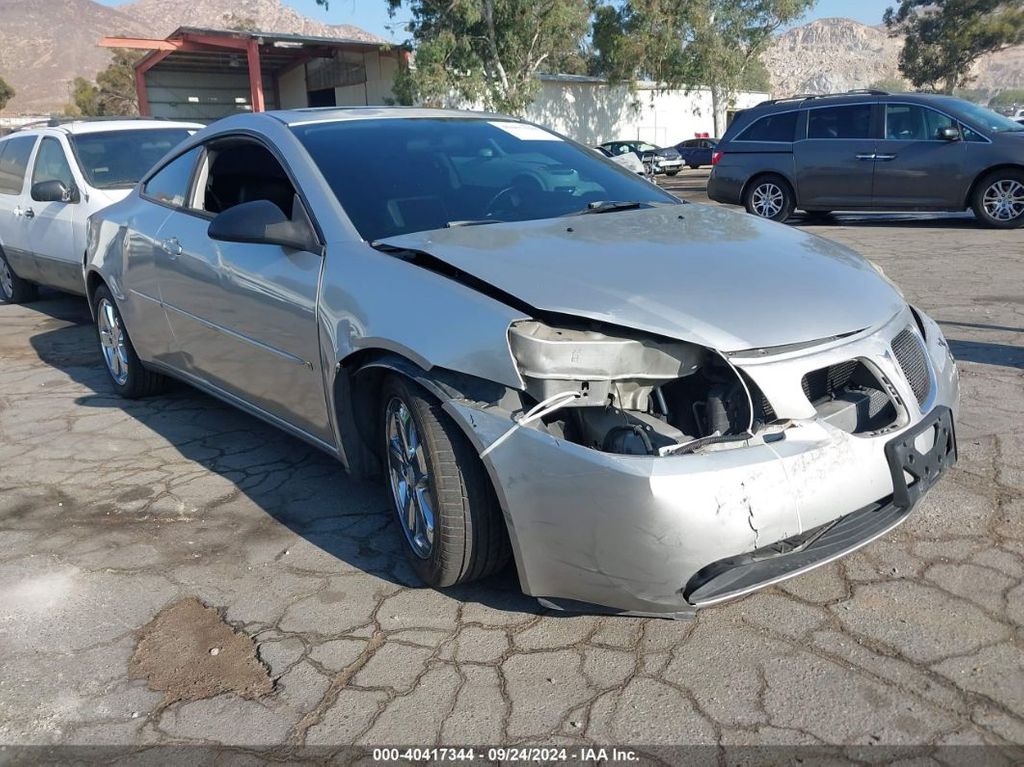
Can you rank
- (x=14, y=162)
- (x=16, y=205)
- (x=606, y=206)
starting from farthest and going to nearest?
(x=14, y=162), (x=16, y=205), (x=606, y=206)

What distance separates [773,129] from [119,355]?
32.9ft

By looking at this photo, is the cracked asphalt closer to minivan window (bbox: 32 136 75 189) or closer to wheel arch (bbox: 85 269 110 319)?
wheel arch (bbox: 85 269 110 319)

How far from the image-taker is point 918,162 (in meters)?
11.4

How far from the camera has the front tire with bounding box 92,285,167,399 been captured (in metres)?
5.32

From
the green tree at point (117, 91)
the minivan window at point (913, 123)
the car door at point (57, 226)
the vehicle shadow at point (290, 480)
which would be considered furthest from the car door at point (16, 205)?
the green tree at point (117, 91)

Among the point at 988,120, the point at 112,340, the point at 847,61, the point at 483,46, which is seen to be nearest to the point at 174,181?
the point at 112,340

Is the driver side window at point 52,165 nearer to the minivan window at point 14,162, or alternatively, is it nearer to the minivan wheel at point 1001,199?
the minivan window at point 14,162

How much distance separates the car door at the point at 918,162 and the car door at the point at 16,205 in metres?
9.88

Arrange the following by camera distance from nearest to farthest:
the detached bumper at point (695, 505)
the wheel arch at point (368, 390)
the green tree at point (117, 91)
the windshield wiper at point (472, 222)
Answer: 1. the detached bumper at point (695, 505)
2. the wheel arch at point (368, 390)
3. the windshield wiper at point (472, 222)
4. the green tree at point (117, 91)

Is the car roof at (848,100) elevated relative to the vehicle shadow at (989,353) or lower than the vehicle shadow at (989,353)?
elevated

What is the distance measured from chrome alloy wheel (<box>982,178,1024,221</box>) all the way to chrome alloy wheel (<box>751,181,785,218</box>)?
104 inches

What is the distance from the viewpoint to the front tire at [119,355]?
5.32 m

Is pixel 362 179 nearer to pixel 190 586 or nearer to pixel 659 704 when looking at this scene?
pixel 190 586

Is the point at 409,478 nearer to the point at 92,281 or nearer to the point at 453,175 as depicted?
the point at 453,175
